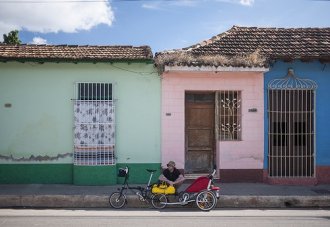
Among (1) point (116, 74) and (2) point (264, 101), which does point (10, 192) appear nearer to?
(1) point (116, 74)

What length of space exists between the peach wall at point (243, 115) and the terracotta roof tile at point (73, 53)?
1156 mm

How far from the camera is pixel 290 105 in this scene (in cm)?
1176

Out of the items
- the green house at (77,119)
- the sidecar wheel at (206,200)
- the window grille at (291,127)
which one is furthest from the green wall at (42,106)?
the window grille at (291,127)

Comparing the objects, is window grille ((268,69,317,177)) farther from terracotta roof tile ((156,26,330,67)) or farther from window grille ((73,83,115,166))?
window grille ((73,83,115,166))

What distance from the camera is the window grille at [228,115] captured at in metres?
11.8

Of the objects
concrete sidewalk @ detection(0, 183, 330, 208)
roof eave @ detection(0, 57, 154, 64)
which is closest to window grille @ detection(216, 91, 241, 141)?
concrete sidewalk @ detection(0, 183, 330, 208)

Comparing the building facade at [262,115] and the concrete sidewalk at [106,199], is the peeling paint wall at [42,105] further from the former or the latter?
the building facade at [262,115]

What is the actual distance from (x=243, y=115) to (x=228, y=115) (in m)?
0.44

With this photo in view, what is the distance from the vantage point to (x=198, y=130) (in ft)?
39.8

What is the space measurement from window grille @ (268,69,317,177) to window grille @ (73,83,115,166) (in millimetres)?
4582

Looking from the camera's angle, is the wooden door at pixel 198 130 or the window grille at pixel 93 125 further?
the wooden door at pixel 198 130

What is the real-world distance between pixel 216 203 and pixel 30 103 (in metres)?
5.85

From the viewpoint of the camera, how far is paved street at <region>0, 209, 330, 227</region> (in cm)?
746

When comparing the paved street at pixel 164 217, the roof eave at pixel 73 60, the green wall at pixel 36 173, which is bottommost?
the paved street at pixel 164 217
